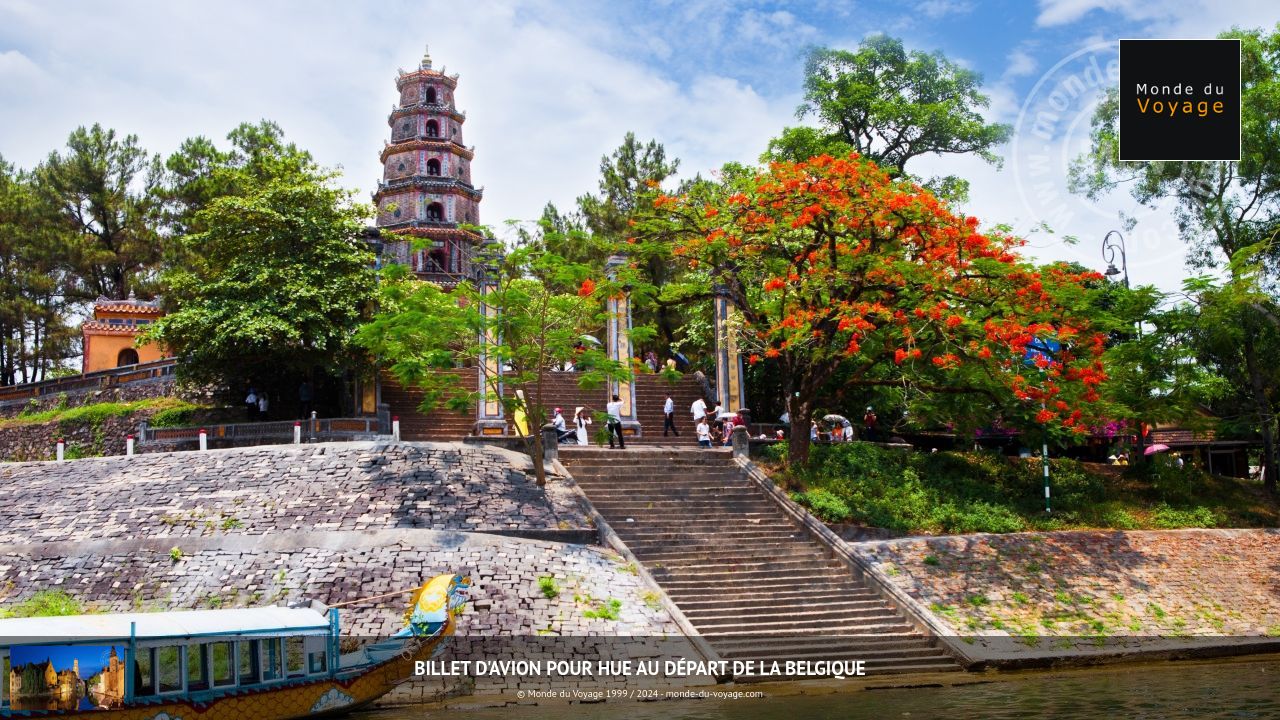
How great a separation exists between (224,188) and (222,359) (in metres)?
11.9

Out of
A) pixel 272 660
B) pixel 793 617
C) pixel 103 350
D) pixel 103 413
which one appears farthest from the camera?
pixel 103 350

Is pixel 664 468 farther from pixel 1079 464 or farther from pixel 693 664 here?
pixel 1079 464

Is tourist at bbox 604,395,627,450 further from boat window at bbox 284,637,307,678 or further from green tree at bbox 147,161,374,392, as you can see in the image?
boat window at bbox 284,637,307,678

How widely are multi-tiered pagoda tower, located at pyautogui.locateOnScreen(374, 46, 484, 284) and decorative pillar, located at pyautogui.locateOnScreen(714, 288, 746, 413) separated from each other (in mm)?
21662

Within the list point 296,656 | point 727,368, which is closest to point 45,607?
point 296,656

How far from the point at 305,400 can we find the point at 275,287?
4.35 metres

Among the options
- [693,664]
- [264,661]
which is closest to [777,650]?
[693,664]

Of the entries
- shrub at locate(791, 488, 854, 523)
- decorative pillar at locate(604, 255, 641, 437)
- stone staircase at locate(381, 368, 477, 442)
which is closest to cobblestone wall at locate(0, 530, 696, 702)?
shrub at locate(791, 488, 854, 523)

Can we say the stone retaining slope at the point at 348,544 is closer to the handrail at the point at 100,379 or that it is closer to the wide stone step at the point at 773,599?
the wide stone step at the point at 773,599

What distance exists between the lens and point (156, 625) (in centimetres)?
1320

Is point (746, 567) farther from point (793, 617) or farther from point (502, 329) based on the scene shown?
point (502, 329)

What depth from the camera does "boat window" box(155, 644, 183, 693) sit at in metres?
13.0

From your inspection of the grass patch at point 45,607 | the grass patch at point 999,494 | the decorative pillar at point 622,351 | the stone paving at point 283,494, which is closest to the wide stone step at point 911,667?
the grass patch at point 999,494

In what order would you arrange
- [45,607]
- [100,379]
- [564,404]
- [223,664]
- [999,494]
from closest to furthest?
[223,664] → [45,607] → [999,494] → [564,404] → [100,379]
